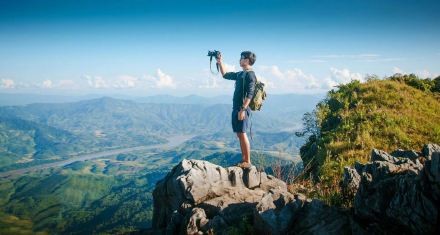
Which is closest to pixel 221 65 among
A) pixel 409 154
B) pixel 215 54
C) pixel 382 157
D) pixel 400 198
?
pixel 215 54

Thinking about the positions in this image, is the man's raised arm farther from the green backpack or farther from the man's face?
the green backpack

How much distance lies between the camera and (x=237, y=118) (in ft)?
41.8

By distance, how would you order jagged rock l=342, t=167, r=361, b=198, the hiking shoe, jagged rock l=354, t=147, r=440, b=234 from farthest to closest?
the hiking shoe < jagged rock l=342, t=167, r=361, b=198 < jagged rock l=354, t=147, r=440, b=234

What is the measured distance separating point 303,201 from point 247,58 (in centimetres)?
596

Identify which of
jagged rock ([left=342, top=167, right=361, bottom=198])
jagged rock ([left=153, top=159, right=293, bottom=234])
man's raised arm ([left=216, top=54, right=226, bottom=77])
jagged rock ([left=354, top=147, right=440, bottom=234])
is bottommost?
jagged rock ([left=153, top=159, right=293, bottom=234])

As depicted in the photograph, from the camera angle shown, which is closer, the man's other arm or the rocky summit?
the rocky summit

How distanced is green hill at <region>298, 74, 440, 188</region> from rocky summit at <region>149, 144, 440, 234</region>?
268cm

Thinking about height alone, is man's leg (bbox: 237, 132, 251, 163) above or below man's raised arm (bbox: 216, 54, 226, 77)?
below

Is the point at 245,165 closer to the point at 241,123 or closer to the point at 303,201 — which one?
the point at 241,123

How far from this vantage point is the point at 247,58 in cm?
1263

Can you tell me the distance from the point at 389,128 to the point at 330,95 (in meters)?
7.58

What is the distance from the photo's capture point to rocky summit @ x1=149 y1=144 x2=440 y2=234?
20.4 feet

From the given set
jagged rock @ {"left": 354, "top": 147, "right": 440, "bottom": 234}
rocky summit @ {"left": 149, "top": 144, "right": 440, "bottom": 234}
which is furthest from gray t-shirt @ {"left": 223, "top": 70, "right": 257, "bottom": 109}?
jagged rock @ {"left": 354, "top": 147, "right": 440, "bottom": 234}

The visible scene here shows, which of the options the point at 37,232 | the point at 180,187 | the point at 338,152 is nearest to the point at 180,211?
the point at 180,187
